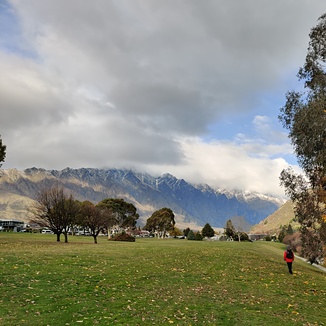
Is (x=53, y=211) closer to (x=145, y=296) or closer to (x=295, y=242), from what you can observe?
(x=145, y=296)

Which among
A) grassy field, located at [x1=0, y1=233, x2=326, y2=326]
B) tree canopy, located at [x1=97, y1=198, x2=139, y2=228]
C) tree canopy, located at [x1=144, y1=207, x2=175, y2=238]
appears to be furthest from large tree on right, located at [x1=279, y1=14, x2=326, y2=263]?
tree canopy, located at [x1=144, y1=207, x2=175, y2=238]

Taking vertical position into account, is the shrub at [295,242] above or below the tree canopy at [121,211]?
below

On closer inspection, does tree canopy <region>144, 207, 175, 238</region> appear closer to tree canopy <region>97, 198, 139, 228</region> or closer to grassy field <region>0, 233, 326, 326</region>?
tree canopy <region>97, 198, 139, 228</region>

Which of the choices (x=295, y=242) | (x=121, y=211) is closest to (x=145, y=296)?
(x=295, y=242)

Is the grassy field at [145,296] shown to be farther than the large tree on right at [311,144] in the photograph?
No

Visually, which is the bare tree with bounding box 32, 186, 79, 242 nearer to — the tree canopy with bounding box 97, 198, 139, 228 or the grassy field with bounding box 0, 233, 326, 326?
the grassy field with bounding box 0, 233, 326, 326

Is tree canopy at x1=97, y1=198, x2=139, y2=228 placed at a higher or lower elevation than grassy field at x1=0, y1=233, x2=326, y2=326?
higher

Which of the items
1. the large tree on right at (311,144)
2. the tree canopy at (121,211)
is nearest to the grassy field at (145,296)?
the large tree on right at (311,144)

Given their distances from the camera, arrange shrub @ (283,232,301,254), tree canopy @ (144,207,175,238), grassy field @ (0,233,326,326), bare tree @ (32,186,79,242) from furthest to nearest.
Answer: tree canopy @ (144,207,175,238)
shrub @ (283,232,301,254)
bare tree @ (32,186,79,242)
grassy field @ (0,233,326,326)

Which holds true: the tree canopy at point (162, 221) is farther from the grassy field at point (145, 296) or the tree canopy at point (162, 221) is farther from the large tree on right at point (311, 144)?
the grassy field at point (145, 296)

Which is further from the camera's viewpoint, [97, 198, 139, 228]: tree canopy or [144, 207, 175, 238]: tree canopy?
[144, 207, 175, 238]: tree canopy

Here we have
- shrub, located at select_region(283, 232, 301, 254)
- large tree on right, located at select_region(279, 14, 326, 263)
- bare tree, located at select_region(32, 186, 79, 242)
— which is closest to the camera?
large tree on right, located at select_region(279, 14, 326, 263)

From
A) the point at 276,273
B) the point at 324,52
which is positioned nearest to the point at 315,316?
the point at 276,273

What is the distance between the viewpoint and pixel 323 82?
27156 mm
